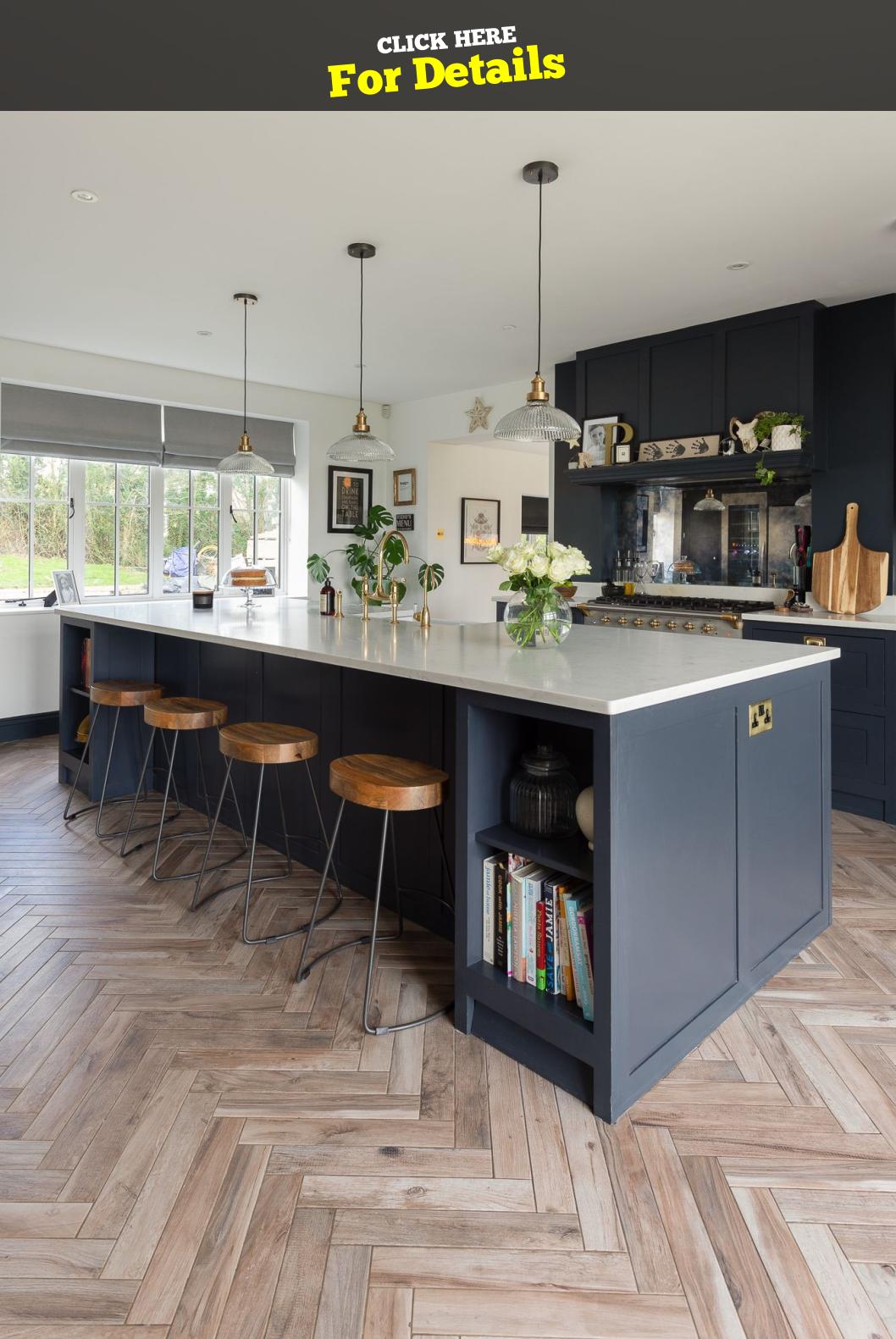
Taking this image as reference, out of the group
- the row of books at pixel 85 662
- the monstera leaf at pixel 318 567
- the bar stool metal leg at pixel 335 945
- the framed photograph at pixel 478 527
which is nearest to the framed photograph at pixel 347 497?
the monstera leaf at pixel 318 567

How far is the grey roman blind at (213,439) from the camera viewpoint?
645cm

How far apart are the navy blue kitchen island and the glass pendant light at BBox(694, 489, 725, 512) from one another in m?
2.68

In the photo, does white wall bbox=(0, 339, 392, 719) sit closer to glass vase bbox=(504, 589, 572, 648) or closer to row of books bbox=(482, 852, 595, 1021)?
glass vase bbox=(504, 589, 572, 648)

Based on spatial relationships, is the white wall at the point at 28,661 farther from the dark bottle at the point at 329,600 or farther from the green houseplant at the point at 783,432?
the green houseplant at the point at 783,432

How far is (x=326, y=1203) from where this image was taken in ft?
5.22

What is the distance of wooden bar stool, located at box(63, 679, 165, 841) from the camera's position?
12.3 feet

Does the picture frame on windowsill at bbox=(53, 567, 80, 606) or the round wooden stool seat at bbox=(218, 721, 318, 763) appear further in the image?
the picture frame on windowsill at bbox=(53, 567, 80, 606)

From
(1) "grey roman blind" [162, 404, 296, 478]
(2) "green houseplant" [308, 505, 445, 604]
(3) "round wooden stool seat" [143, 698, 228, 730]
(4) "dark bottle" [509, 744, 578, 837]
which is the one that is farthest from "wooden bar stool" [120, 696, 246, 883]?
(2) "green houseplant" [308, 505, 445, 604]

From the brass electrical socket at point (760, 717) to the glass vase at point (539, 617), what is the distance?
2.01 ft

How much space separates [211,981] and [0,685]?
423cm

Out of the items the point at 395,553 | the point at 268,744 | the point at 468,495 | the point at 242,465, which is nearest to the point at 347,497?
the point at 395,553

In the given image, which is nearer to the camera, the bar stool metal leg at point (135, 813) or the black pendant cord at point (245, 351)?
the bar stool metal leg at point (135, 813)

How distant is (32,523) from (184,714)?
3.65 m
